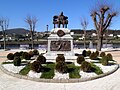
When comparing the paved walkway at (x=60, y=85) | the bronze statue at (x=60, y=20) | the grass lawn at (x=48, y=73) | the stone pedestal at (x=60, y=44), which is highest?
the bronze statue at (x=60, y=20)

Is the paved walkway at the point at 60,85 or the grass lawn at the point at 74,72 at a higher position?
the grass lawn at the point at 74,72

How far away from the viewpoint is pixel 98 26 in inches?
1452

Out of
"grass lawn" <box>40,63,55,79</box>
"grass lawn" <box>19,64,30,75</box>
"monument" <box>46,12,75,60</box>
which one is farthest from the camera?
"monument" <box>46,12,75,60</box>

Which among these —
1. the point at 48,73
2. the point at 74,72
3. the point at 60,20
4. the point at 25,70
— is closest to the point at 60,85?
the point at 48,73

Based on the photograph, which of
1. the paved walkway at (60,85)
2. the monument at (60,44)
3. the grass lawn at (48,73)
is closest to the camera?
the paved walkway at (60,85)

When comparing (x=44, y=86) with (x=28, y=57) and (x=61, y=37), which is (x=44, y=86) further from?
(x=61, y=37)

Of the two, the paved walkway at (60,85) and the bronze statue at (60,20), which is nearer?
the paved walkway at (60,85)

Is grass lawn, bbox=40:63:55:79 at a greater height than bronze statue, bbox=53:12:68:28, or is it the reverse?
bronze statue, bbox=53:12:68:28

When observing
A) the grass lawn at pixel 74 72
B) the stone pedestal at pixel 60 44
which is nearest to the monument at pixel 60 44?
the stone pedestal at pixel 60 44

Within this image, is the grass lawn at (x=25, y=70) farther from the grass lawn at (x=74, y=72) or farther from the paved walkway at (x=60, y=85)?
the grass lawn at (x=74, y=72)

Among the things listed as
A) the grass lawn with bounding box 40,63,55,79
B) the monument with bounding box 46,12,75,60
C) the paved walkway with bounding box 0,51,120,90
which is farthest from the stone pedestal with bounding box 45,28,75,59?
the paved walkway with bounding box 0,51,120,90

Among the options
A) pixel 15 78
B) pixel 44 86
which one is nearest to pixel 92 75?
pixel 44 86

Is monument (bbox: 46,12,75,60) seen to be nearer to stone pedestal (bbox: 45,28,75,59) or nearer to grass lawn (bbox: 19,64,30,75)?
stone pedestal (bbox: 45,28,75,59)

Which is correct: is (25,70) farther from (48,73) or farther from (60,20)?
(60,20)
